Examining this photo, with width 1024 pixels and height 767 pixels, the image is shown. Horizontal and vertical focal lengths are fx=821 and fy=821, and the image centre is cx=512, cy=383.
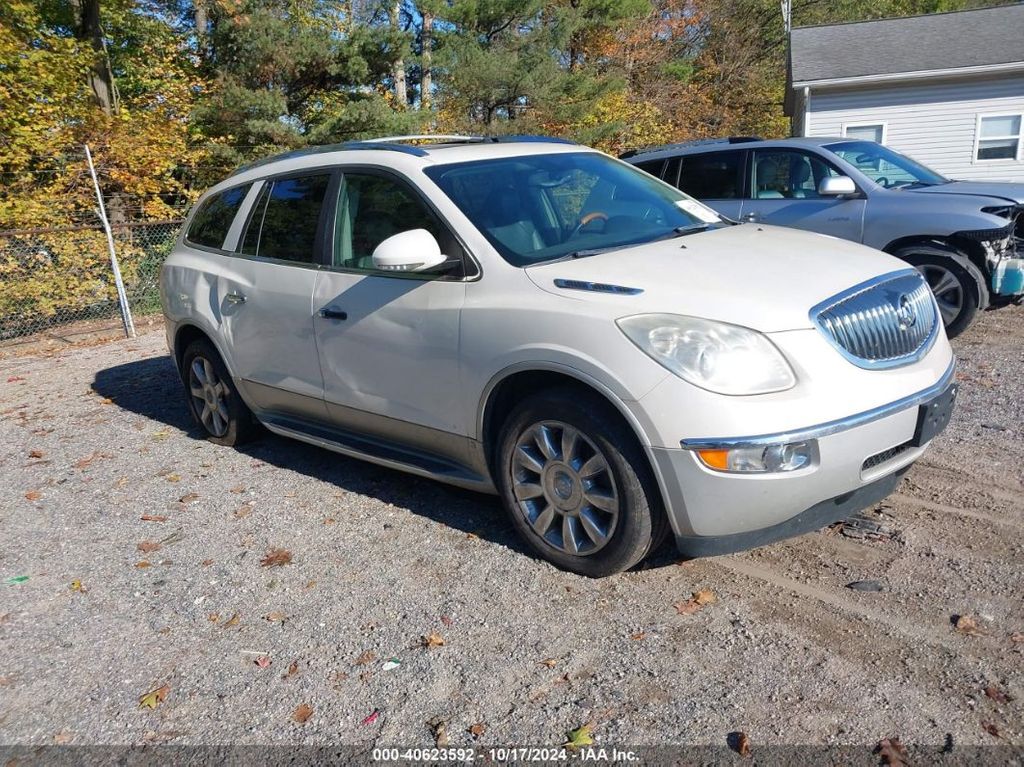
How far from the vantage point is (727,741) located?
2.50 meters

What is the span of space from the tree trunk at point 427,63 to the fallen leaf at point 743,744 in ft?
70.4

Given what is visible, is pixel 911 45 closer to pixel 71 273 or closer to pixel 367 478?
pixel 71 273

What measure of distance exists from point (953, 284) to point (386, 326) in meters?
5.52

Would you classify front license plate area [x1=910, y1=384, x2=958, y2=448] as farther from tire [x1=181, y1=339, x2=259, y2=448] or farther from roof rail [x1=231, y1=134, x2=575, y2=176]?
tire [x1=181, y1=339, x2=259, y2=448]

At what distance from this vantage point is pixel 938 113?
19.2 metres

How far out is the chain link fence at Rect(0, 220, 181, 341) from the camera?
35.4 ft

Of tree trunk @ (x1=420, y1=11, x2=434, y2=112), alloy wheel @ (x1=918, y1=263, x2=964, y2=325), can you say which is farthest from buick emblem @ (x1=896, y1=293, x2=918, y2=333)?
tree trunk @ (x1=420, y1=11, x2=434, y2=112)

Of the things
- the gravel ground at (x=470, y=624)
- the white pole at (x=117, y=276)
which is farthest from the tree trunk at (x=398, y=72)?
the gravel ground at (x=470, y=624)

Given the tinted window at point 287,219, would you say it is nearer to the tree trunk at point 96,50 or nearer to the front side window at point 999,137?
the tree trunk at point 96,50

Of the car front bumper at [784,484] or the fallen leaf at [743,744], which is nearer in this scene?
the fallen leaf at [743,744]

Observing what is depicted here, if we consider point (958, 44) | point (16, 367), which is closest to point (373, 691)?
point (16, 367)

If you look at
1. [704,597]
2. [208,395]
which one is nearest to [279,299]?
[208,395]

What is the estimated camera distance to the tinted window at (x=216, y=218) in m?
5.36

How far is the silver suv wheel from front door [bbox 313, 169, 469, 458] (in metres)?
0.40
